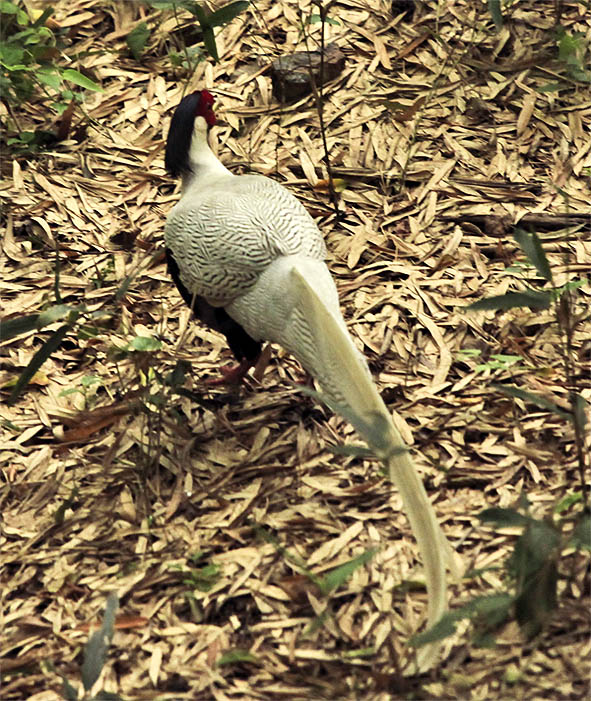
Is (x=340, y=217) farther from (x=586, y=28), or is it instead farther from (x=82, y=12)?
(x=82, y=12)

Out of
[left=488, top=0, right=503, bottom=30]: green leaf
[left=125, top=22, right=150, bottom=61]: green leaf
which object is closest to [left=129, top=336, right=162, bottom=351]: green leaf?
[left=488, top=0, right=503, bottom=30]: green leaf

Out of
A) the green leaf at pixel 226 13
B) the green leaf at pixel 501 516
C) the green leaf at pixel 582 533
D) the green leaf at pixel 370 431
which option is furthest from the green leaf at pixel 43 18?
the green leaf at pixel 582 533

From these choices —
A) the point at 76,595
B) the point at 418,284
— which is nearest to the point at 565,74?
the point at 418,284

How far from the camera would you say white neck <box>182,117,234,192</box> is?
4430 mm

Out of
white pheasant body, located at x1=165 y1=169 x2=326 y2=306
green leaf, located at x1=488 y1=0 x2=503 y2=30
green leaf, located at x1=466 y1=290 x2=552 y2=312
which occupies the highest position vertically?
green leaf, located at x1=488 y1=0 x2=503 y2=30

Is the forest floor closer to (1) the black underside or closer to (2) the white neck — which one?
(1) the black underside

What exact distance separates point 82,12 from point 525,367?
3429 mm

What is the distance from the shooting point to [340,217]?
16.2 ft

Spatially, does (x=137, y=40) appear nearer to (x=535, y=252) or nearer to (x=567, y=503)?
(x=535, y=252)

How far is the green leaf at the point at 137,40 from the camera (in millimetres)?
5820

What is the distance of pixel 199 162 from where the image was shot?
4.45 metres

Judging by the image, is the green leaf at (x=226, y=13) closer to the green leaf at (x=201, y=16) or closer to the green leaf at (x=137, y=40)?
the green leaf at (x=201, y=16)

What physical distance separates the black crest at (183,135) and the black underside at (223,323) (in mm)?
506

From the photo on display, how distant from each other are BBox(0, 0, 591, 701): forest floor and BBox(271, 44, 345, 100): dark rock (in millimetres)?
69
